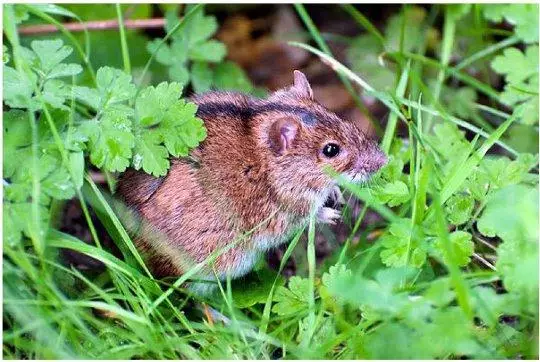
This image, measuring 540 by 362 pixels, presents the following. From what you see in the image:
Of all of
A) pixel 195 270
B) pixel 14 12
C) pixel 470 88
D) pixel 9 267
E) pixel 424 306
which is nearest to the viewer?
pixel 424 306

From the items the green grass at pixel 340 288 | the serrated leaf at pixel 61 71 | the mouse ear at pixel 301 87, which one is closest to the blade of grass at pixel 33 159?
the green grass at pixel 340 288

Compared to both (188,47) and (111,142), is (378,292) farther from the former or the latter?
(188,47)

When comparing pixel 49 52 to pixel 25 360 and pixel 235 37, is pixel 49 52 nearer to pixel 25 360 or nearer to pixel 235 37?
pixel 25 360

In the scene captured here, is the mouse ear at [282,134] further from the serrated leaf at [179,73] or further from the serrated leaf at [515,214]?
the serrated leaf at [179,73]

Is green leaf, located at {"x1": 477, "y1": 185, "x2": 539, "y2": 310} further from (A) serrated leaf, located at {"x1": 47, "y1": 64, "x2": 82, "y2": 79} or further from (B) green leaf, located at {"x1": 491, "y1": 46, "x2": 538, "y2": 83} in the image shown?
(A) serrated leaf, located at {"x1": 47, "y1": 64, "x2": 82, "y2": 79}

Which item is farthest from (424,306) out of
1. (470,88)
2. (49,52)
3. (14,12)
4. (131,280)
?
(470,88)

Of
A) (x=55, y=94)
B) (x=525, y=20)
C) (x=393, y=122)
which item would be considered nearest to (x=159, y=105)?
(x=55, y=94)
